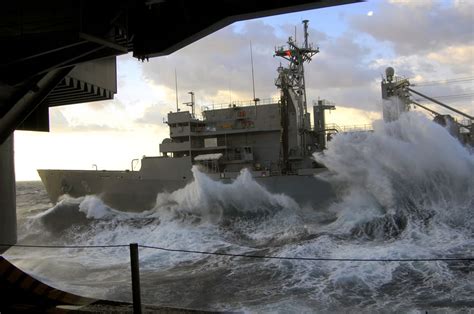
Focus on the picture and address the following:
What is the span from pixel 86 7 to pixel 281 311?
6.75 metres

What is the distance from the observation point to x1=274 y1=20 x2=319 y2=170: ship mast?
28.0 meters

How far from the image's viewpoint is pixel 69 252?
55.1ft

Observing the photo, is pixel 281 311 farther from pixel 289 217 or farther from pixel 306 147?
pixel 306 147

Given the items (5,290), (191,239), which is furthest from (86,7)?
(191,239)

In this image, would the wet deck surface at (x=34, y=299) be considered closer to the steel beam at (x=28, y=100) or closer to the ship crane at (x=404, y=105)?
the steel beam at (x=28, y=100)

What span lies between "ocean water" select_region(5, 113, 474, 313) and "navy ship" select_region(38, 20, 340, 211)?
4.05 ft

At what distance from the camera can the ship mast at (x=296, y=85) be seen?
28000mm

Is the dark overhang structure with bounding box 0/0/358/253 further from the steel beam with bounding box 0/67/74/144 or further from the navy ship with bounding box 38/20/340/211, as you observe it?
the navy ship with bounding box 38/20/340/211

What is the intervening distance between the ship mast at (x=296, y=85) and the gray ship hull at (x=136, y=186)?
2885 mm

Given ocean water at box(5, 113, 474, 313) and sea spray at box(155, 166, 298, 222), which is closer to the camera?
ocean water at box(5, 113, 474, 313)

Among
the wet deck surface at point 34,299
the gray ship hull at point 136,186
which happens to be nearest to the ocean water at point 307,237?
Result: the gray ship hull at point 136,186

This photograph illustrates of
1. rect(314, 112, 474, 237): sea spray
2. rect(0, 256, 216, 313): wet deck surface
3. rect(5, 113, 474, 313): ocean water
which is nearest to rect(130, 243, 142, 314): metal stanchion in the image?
rect(0, 256, 216, 313): wet deck surface

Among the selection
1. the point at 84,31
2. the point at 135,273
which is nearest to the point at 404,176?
the point at 135,273

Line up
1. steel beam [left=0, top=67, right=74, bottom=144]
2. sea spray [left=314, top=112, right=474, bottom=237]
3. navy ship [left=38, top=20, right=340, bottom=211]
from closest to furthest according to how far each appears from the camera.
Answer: steel beam [left=0, top=67, right=74, bottom=144] < sea spray [left=314, top=112, right=474, bottom=237] < navy ship [left=38, top=20, right=340, bottom=211]
